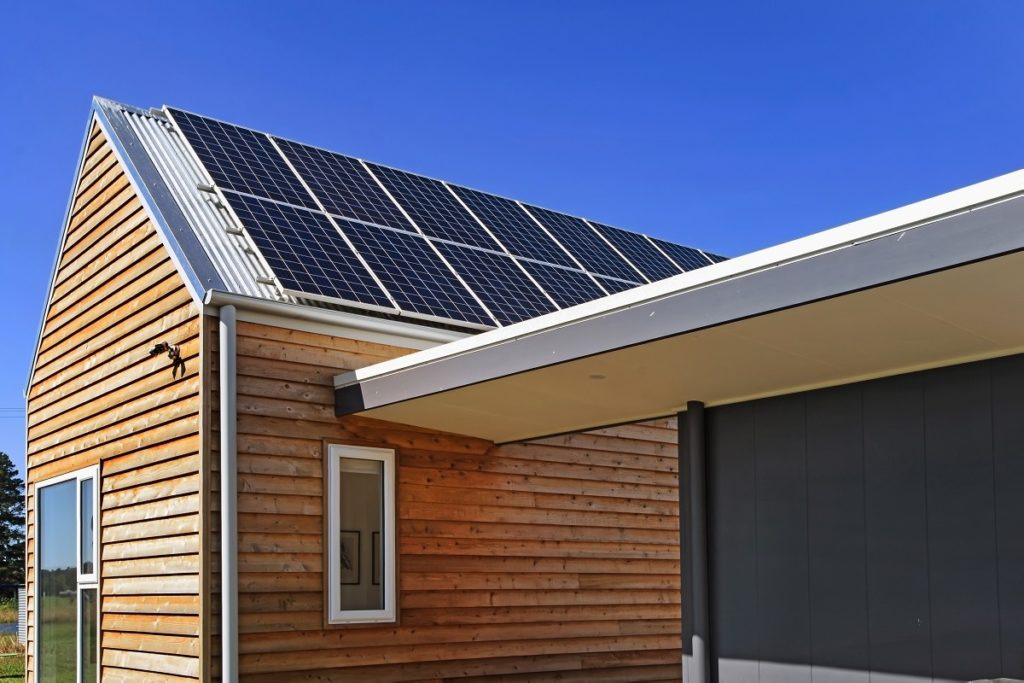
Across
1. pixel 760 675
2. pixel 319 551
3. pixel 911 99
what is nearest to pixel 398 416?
pixel 319 551

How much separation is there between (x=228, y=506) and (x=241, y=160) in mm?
3950

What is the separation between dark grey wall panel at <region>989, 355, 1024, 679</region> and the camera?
5207 mm

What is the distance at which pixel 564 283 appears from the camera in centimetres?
1086

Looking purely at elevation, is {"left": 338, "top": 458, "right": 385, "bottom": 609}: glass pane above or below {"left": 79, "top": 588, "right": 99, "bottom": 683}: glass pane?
above

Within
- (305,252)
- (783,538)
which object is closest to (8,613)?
(305,252)

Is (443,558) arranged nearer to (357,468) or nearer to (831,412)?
(357,468)

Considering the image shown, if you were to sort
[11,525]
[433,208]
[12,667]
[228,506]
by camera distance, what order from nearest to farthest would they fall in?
1. [228,506]
2. [433,208]
3. [12,667]
4. [11,525]

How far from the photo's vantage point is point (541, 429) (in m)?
8.61

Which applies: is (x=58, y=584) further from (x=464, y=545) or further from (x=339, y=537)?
(x=464, y=545)

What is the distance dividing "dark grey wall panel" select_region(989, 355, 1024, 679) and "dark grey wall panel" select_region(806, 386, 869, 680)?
78 centimetres

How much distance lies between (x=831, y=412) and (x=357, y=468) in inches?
147

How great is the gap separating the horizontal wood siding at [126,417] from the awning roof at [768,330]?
146 cm

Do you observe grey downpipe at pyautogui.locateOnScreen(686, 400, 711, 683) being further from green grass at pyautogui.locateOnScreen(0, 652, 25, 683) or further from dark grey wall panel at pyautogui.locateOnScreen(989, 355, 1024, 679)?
green grass at pyautogui.locateOnScreen(0, 652, 25, 683)

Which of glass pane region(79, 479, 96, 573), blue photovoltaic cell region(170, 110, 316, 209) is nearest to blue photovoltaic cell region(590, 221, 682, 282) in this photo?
blue photovoltaic cell region(170, 110, 316, 209)
